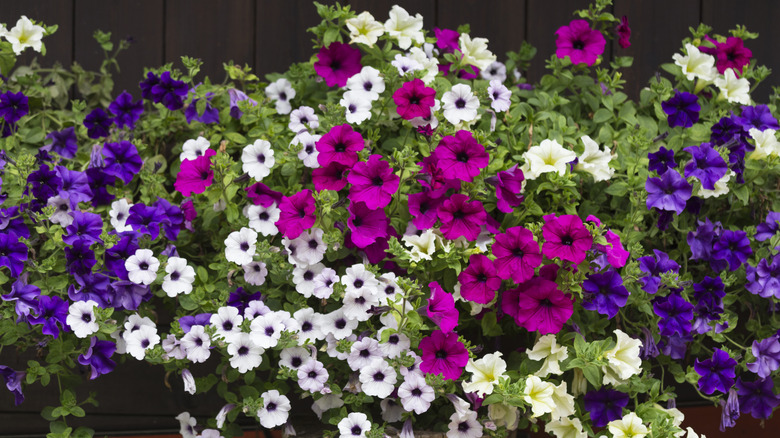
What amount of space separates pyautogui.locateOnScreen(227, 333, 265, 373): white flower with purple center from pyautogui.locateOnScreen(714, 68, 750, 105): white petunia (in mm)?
1208

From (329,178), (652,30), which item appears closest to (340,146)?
(329,178)

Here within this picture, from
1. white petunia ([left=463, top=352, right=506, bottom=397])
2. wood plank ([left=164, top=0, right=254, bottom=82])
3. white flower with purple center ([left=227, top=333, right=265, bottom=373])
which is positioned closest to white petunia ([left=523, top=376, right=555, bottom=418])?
white petunia ([left=463, top=352, right=506, bottom=397])

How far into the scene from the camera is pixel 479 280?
1.45 metres

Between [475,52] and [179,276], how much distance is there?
0.87 m

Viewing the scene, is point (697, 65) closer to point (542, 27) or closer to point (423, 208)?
point (542, 27)

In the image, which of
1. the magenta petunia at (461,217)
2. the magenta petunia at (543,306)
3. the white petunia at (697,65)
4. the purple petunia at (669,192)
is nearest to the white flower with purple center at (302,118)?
the magenta petunia at (461,217)

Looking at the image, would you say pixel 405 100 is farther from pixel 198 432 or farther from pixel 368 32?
pixel 198 432

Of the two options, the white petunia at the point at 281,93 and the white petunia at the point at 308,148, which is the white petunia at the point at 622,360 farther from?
the white petunia at the point at 281,93

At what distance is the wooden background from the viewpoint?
195 cm

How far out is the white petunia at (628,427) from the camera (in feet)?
4.65

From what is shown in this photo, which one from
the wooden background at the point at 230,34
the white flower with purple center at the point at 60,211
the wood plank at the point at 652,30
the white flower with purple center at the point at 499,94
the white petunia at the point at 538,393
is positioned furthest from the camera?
the wood plank at the point at 652,30

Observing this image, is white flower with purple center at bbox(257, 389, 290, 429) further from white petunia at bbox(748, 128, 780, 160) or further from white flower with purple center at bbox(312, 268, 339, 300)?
white petunia at bbox(748, 128, 780, 160)

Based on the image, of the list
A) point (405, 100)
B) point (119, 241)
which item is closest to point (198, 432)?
point (119, 241)

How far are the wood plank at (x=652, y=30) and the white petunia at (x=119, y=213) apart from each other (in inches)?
54.5
